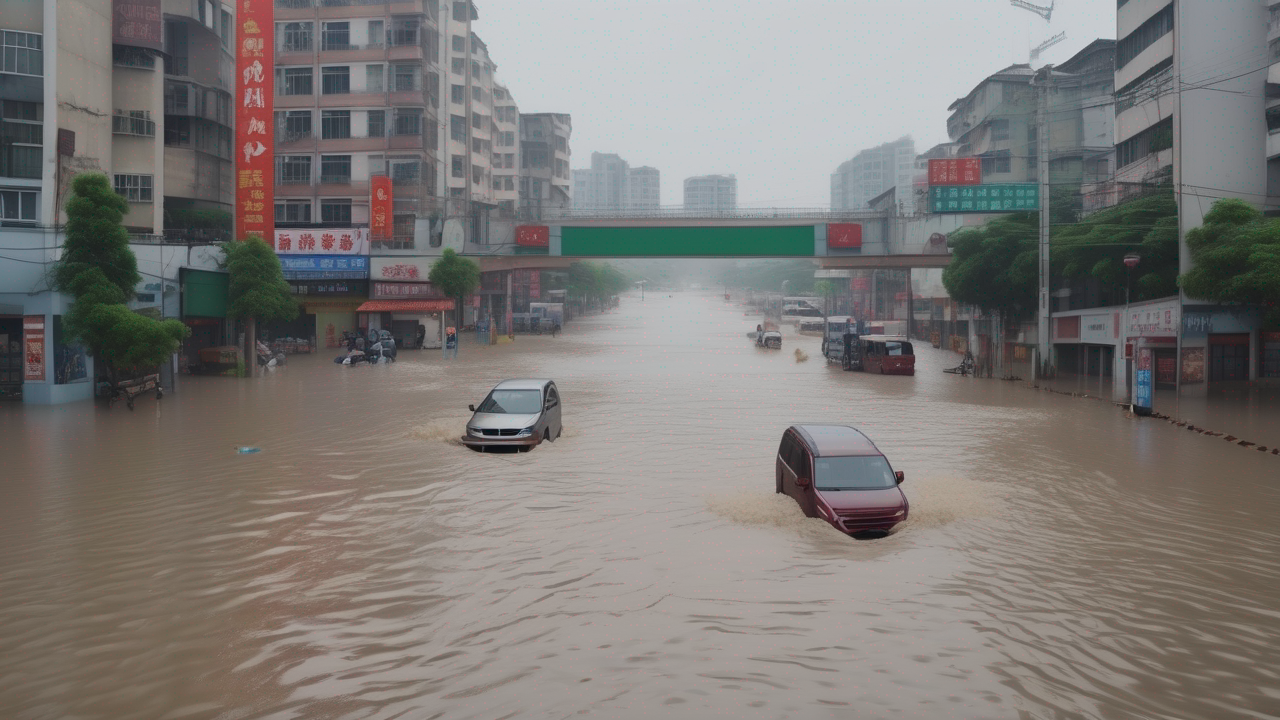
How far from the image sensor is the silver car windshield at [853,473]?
15203 millimetres

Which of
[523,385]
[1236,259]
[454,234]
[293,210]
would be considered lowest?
[523,385]

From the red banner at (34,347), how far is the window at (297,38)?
165ft

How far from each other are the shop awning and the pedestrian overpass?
684 cm

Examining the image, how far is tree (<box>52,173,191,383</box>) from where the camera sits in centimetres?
3042

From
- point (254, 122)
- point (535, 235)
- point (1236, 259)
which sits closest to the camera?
point (1236, 259)

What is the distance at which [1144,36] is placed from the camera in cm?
4862

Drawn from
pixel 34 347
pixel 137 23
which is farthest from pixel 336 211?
pixel 34 347

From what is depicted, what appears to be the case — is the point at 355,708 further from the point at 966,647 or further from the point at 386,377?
the point at 386,377

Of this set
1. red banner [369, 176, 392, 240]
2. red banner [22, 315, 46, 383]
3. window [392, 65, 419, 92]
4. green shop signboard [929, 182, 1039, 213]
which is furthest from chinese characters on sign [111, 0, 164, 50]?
green shop signboard [929, 182, 1039, 213]

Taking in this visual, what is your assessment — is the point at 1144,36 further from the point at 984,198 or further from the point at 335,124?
the point at 335,124

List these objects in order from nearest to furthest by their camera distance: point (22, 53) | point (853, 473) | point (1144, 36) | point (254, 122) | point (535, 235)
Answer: point (853, 473)
point (22, 53)
point (1144, 36)
point (254, 122)
point (535, 235)

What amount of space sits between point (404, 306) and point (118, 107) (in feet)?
64.9

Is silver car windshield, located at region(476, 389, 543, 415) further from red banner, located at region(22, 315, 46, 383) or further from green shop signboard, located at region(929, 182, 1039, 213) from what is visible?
green shop signboard, located at region(929, 182, 1039, 213)

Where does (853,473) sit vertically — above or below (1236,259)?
below
